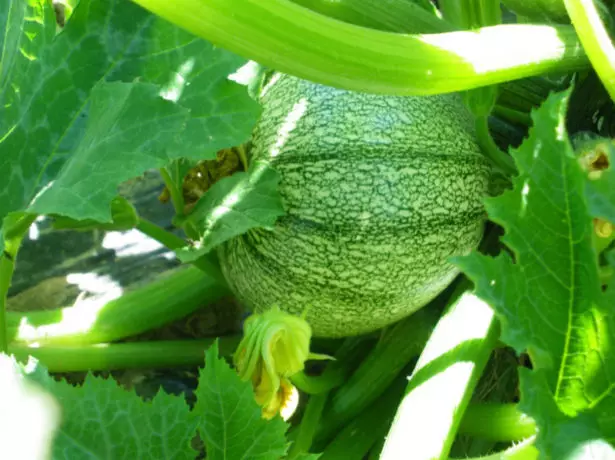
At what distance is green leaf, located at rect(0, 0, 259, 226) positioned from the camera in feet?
3.14

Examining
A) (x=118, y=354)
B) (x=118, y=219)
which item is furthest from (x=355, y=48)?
(x=118, y=354)

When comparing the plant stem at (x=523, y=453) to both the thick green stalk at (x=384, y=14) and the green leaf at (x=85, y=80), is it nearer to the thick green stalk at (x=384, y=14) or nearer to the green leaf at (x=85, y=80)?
the green leaf at (x=85, y=80)

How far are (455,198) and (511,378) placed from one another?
1.19 feet

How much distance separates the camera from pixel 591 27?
0.89 meters

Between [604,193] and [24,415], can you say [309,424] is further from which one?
[604,193]

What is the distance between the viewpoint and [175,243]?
124 cm

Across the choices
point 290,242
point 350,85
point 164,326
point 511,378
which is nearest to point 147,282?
point 164,326

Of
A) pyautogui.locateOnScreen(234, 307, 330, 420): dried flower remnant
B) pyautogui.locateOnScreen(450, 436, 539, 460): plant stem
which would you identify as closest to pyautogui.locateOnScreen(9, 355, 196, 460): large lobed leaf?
pyautogui.locateOnScreen(234, 307, 330, 420): dried flower remnant

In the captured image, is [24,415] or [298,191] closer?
[24,415]

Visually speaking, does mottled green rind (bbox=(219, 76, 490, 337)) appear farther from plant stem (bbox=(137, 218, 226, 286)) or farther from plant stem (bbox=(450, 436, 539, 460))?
plant stem (bbox=(450, 436, 539, 460))

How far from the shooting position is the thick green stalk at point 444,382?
0.93 m

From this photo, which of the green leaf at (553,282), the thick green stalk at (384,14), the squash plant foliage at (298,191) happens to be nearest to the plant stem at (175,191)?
the squash plant foliage at (298,191)

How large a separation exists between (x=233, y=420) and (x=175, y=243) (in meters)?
0.45

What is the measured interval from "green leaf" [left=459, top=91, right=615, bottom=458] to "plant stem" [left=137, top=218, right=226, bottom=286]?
590mm
